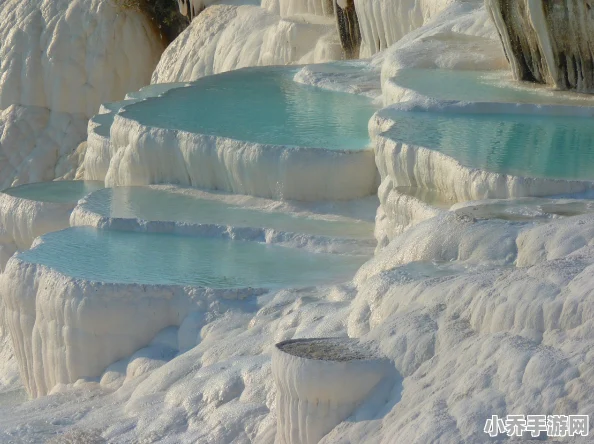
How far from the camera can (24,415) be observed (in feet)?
26.2

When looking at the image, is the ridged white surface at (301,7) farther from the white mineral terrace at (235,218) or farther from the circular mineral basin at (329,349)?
the circular mineral basin at (329,349)

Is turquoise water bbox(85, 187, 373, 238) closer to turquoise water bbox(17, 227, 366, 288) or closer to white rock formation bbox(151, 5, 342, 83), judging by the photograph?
turquoise water bbox(17, 227, 366, 288)

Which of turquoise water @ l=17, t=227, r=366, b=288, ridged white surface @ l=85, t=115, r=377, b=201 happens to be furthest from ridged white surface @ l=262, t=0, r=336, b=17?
turquoise water @ l=17, t=227, r=366, b=288

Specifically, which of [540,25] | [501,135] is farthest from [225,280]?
[540,25]

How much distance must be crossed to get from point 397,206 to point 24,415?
263 cm

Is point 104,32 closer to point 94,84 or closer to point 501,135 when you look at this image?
point 94,84

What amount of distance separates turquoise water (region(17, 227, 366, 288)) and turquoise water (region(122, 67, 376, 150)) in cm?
137

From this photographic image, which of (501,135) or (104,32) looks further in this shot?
(104,32)

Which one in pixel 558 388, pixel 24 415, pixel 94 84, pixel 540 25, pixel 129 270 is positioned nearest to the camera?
pixel 558 388

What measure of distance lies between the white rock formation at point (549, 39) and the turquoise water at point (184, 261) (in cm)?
241

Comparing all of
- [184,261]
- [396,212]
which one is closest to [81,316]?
[184,261]

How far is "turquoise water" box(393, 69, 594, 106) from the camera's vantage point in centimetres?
986

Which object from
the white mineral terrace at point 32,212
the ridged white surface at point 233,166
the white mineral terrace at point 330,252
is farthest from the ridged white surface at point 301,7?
the ridged white surface at point 233,166

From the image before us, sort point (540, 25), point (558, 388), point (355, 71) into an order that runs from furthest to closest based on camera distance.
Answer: point (355, 71), point (540, 25), point (558, 388)
